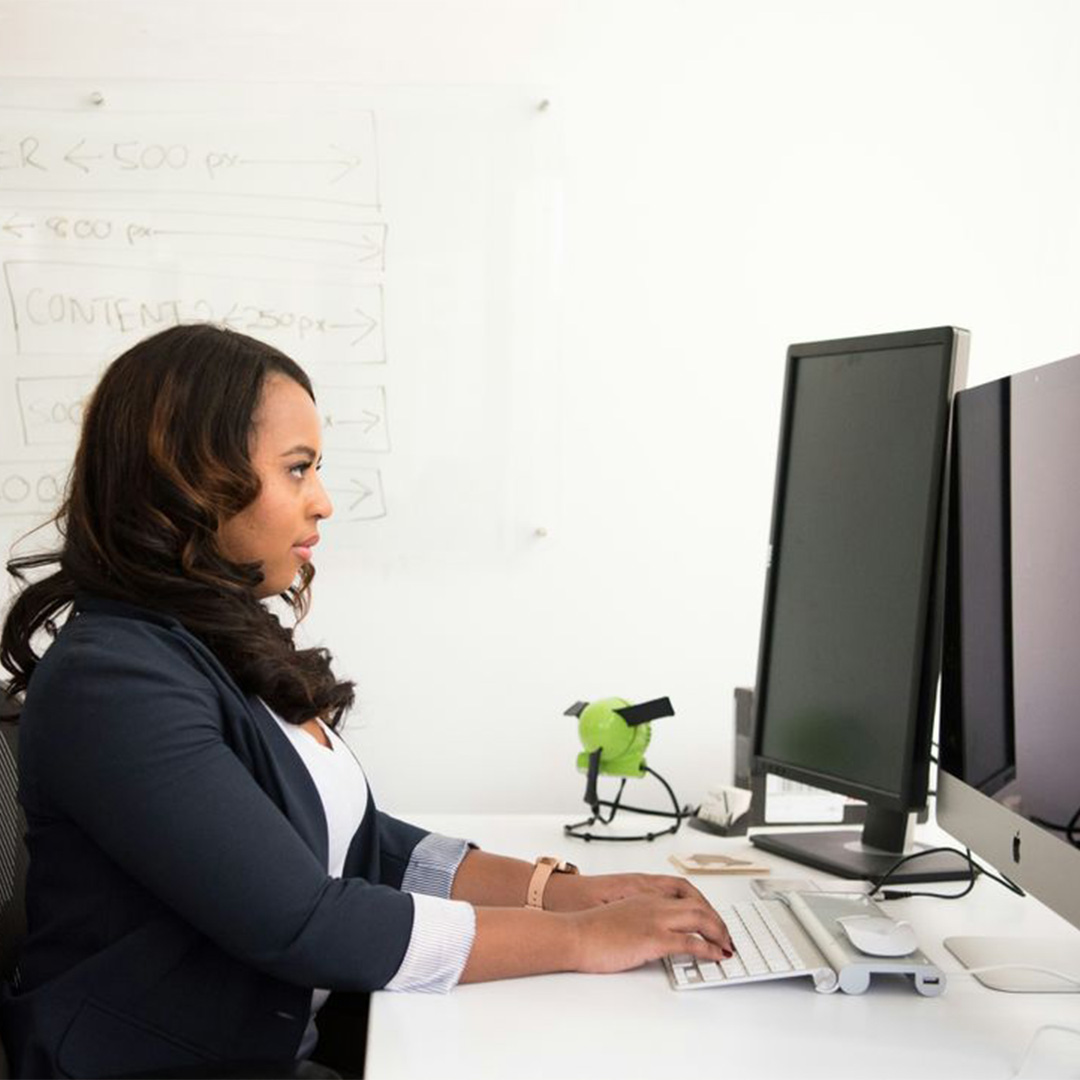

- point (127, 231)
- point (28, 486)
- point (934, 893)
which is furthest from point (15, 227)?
point (934, 893)

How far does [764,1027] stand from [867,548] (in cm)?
73

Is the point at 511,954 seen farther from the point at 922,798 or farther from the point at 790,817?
the point at 790,817

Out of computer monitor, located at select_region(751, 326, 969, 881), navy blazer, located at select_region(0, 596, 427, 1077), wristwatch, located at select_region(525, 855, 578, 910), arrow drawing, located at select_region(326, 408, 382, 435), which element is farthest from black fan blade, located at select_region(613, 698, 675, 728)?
arrow drawing, located at select_region(326, 408, 382, 435)

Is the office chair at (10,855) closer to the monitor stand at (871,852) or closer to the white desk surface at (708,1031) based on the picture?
the white desk surface at (708,1031)

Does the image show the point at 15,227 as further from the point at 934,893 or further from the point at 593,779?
the point at 934,893

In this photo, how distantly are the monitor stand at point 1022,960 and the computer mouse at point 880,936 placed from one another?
86 mm

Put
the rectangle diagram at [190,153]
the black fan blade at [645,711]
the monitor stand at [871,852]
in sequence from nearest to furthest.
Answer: the monitor stand at [871,852], the black fan blade at [645,711], the rectangle diagram at [190,153]

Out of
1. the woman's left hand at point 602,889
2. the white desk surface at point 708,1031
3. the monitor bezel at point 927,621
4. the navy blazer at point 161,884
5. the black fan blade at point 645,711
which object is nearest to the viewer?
the white desk surface at point 708,1031

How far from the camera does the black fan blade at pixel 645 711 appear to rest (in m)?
1.96

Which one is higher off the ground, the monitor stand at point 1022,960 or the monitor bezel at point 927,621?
the monitor bezel at point 927,621

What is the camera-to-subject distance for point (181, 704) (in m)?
1.20

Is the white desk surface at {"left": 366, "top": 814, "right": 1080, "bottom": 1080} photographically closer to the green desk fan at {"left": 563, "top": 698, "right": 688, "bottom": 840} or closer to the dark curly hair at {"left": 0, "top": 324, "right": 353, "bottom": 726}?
the dark curly hair at {"left": 0, "top": 324, "right": 353, "bottom": 726}

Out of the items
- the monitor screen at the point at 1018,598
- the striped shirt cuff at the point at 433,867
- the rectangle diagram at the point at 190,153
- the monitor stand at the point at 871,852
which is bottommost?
the monitor stand at the point at 871,852

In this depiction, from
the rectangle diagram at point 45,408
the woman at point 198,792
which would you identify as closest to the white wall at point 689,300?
the rectangle diagram at point 45,408
